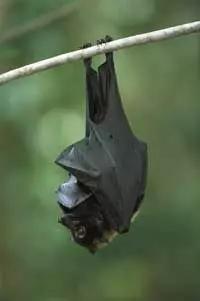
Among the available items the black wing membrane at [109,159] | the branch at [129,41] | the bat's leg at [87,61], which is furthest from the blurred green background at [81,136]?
the branch at [129,41]

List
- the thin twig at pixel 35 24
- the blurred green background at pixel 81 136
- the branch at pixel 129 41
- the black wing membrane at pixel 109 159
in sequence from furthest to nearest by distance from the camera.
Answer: the blurred green background at pixel 81 136 → the thin twig at pixel 35 24 → the black wing membrane at pixel 109 159 → the branch at pixel 129 41

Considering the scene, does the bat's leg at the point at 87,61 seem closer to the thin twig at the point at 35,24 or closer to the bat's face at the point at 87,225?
the bat's face at the point at 87,225

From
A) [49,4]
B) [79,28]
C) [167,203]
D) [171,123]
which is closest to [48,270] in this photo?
[167,203]

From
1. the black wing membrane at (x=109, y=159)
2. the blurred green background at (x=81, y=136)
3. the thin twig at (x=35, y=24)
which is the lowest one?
the blurred green background at (x=81, y=136)

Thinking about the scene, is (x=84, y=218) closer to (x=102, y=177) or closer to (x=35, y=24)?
(x=102, y=177)

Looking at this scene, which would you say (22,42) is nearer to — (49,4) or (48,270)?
(49,4)

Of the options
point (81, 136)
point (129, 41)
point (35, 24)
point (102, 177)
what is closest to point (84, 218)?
point (102, 177)

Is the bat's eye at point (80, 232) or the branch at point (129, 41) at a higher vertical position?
the branch at point (129, 41)
